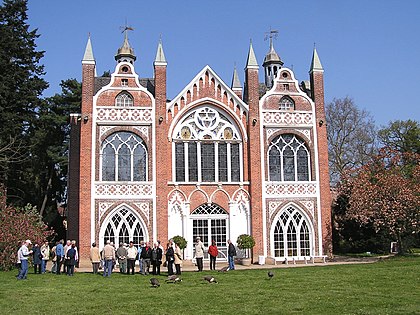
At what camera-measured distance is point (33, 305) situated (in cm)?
1430

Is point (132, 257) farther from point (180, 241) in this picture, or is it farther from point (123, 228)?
point (123, 228)

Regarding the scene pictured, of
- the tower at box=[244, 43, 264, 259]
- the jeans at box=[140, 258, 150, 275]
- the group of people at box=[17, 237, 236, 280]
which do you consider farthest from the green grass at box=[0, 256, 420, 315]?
the tower at box=[244, 43, 264, 259]

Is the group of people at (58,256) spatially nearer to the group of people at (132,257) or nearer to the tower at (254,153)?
the group of people at (132,257)

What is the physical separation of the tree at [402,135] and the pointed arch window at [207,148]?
22.8 metres

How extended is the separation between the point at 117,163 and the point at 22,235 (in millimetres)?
6394

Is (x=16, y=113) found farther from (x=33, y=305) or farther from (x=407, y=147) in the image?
(x=407, y=147)

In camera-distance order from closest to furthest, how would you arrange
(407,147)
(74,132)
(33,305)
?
(33,305)
(74,132)
(407,147)

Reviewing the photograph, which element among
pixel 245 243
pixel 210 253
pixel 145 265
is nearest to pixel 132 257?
pixel 145 265

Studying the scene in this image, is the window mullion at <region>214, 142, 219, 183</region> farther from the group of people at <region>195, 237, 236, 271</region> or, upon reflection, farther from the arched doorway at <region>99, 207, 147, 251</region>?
the group of people at <region>195, 237, 236, 271</region>

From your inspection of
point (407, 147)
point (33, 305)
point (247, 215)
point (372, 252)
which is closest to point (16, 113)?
point (247, 215)

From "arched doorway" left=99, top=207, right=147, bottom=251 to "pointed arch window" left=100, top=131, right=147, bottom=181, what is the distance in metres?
1.98

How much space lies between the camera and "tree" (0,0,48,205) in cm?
3441

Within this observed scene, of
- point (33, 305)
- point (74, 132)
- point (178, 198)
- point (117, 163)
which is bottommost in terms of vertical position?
point (33, 305)

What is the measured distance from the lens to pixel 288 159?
3155cm
